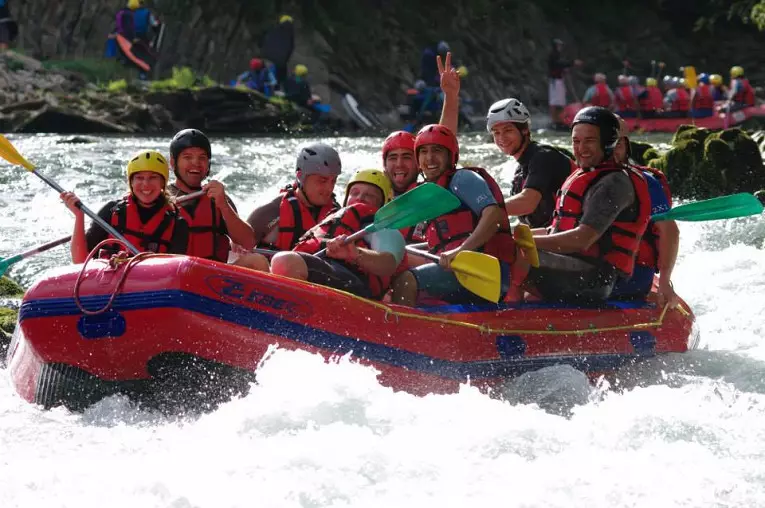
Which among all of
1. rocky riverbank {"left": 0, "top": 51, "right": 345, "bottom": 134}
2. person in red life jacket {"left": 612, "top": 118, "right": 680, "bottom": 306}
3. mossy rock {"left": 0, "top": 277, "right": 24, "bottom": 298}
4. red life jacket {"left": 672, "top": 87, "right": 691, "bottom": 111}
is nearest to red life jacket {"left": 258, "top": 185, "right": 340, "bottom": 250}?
person in red life jacket {"left": 612, "top": 118, "right": 680, "bottom": 306}

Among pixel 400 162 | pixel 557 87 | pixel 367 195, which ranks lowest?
pixel 557 87

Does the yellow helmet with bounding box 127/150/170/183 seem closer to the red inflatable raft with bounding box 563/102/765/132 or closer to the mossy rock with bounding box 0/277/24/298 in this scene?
the mossy rock with bounding box 0/277/24/298

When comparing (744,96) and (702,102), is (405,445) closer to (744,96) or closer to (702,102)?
(744,96)

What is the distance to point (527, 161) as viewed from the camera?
6852 mm

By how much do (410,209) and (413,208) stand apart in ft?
0.08

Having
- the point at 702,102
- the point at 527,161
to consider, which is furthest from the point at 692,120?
the point at 527,161

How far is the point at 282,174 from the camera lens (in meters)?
13.9

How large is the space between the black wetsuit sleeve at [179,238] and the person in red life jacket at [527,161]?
1796 millimetres

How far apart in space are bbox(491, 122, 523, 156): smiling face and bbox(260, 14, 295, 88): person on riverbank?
16.7 meters

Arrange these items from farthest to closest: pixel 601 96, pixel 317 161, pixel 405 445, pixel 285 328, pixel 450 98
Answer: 1. pixel 601 96
2. pixel 450 98
3. pixel 317 161
4. pixel 285 328
5. pixel 405 445

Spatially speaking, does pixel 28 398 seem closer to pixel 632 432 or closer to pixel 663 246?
pixel 632 432

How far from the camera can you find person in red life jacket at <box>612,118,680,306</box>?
6539mm

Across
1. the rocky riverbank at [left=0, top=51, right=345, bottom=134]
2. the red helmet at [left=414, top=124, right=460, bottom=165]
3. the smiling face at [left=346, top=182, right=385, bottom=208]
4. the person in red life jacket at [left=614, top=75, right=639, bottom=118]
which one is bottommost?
the rocky riverbank at [left=0, top=51, right=345, bottom=134]

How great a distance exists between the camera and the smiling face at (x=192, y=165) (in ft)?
19.9
